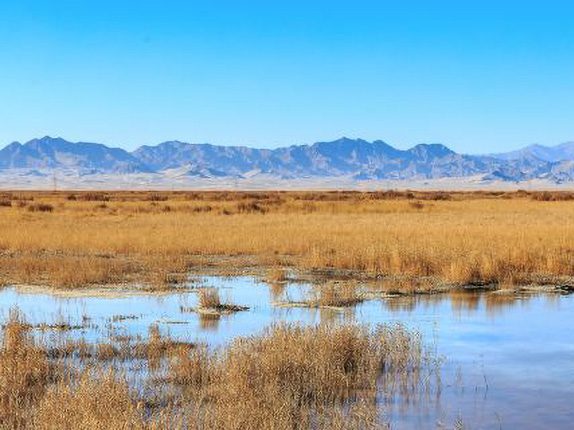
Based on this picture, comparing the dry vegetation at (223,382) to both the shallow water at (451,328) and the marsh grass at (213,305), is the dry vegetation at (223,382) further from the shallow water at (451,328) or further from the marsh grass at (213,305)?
the marsh grass at (213,305)

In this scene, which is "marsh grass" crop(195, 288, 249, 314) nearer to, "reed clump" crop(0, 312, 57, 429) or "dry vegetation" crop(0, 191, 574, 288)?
"dry vegetation" crop(0, 191, 574, 288)

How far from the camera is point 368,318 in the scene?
617 inches

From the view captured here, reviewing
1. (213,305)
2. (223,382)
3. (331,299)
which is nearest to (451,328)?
(331,299)

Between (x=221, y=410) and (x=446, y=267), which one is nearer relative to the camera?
(x=221, y=410)

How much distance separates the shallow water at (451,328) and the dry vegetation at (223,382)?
1.97ft

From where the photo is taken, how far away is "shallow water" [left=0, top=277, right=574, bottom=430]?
9.90 meters

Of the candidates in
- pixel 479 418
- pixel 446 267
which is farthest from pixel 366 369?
pixel 446 267

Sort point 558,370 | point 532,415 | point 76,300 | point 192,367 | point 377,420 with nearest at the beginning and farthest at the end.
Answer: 1. point 377,420
2. point 532,415
3. point 192,367
4. point 558,370
5. point 76,300

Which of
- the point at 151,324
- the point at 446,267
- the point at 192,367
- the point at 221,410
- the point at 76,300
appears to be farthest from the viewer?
the point at 446,267

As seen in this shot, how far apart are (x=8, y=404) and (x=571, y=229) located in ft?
96.5

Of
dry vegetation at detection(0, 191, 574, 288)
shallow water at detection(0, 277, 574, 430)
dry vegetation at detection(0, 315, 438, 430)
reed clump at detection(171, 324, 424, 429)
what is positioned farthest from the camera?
dry vegetation at detection(0, 191, 574, 288)

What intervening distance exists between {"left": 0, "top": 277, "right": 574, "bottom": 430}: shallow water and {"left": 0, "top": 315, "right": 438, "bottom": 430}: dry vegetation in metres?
0.60

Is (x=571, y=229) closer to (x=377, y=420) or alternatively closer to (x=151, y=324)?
(x=151, y=324)

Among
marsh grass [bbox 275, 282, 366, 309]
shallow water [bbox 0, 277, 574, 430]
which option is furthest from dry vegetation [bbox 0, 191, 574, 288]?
marsh grass [bbox 275, 282, 366, 309]
